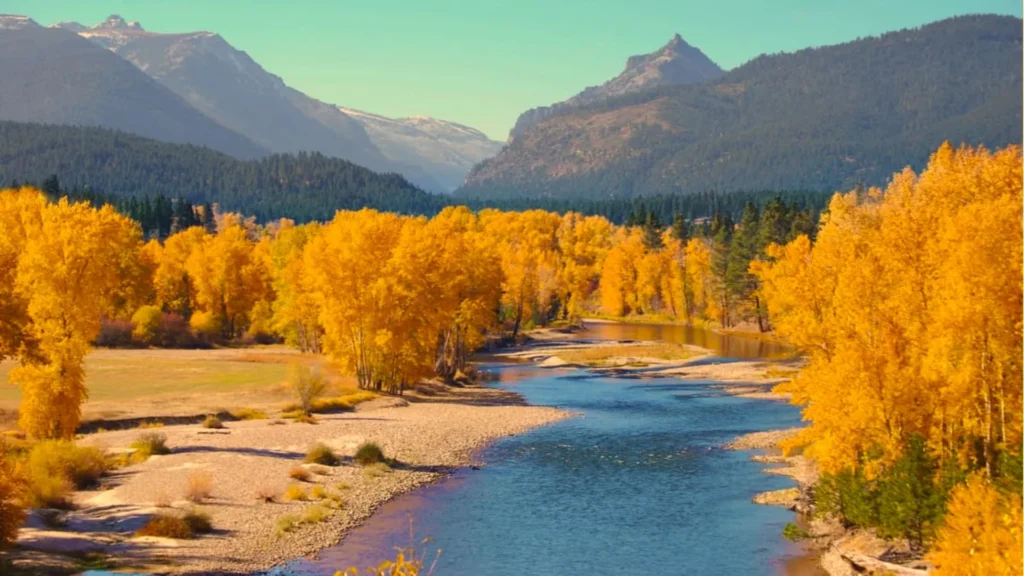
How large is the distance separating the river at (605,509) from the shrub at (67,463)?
489 inches

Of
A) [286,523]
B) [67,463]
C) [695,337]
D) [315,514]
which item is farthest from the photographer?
[695,337]

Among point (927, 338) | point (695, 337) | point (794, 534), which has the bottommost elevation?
point (794, 534)

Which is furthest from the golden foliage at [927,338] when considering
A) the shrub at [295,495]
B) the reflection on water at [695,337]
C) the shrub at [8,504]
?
the reflection on water at [695,337]

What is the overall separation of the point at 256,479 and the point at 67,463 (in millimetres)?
8048

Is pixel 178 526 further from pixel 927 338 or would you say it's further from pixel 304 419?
pixel 927 338

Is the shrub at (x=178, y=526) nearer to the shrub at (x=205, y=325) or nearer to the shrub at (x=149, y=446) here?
the shrub at (x=149, y=446)

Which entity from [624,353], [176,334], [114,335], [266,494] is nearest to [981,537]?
[266,494]

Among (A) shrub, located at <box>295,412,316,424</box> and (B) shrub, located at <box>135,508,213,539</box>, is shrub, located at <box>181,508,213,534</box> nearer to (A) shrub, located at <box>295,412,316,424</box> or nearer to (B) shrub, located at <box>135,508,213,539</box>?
(B) shrub, located at <box>135,508,213,539</box>

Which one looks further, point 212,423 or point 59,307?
point 212,423

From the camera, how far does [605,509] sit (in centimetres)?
4300

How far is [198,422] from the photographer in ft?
195

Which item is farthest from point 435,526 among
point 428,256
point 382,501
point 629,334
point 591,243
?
point 591,243

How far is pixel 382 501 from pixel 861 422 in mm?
21249

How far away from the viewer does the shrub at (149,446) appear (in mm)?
48200
